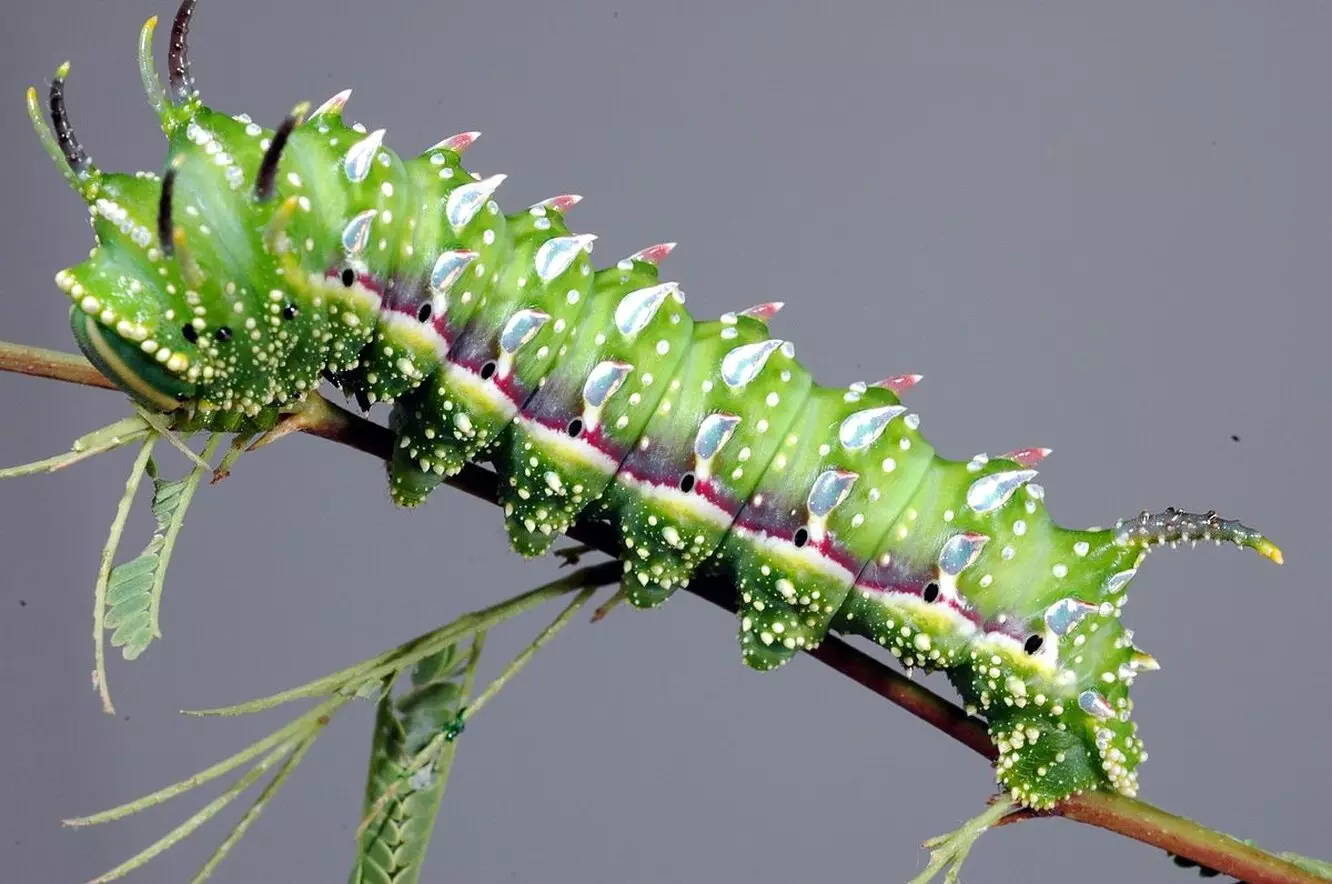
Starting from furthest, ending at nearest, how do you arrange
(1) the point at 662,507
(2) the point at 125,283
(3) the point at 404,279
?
(1) the point at 662,507 → (3) the point at 404,279 → (2) the point at 125,283

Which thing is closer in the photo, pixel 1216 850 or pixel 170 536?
pixel 170 536

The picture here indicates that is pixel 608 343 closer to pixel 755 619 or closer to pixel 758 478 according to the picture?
pixel 758 478

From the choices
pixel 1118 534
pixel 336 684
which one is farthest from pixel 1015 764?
pixel 336 684

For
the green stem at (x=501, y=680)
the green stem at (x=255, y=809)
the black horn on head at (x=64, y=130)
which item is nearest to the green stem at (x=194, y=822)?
the green stem at (x=255, y=809)

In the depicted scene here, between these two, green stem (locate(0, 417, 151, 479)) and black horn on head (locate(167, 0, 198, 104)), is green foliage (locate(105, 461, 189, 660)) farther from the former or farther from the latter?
black horn on head (locate(167, 0, 198, 104))

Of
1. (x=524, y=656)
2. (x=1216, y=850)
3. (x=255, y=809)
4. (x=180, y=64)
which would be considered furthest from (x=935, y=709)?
(x=180, y=64)

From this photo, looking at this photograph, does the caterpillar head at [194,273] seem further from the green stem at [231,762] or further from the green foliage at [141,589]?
the green stem at [231,762]

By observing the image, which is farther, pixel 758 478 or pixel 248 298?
pixel 758 478

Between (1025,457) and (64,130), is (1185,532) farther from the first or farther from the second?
(64,130)
